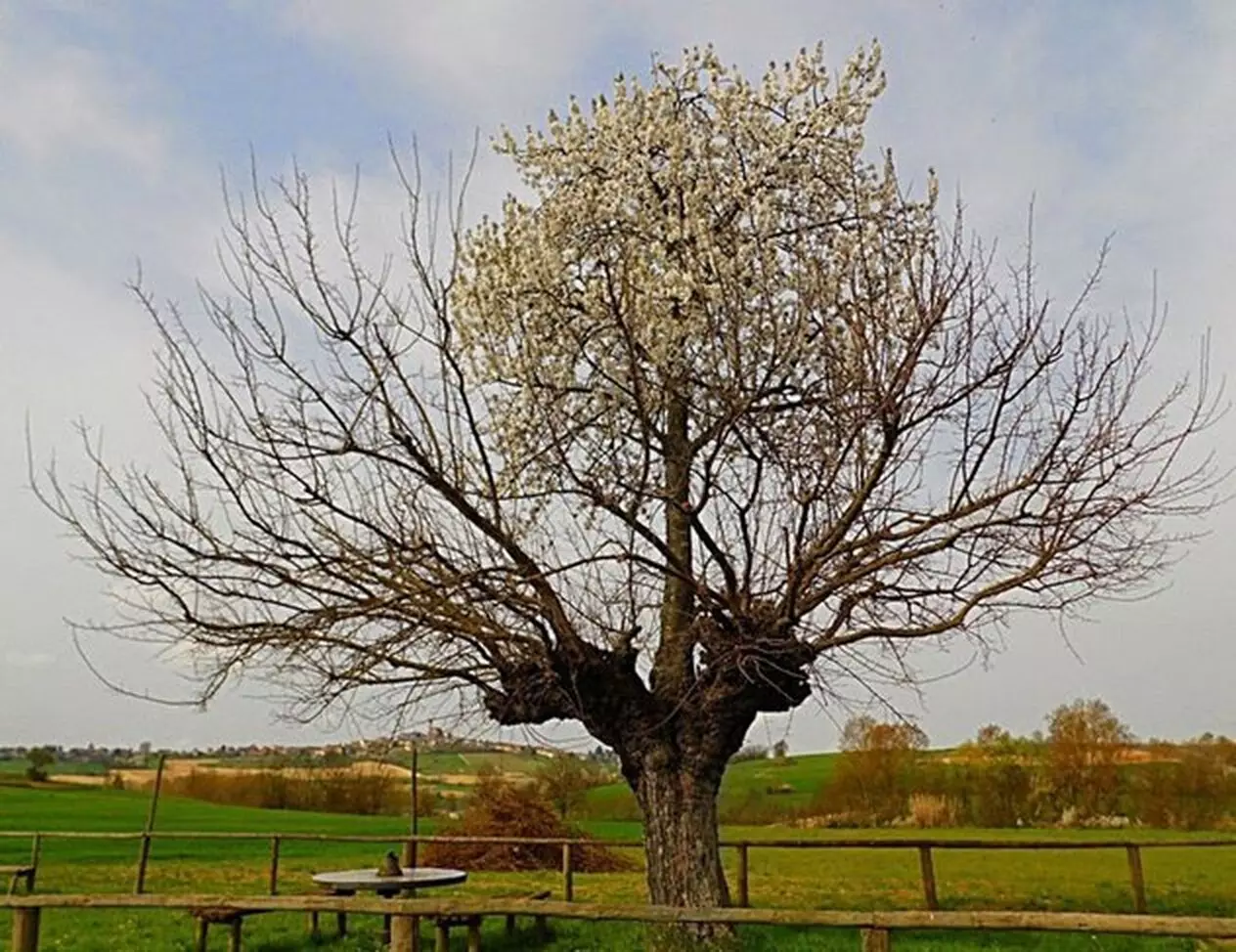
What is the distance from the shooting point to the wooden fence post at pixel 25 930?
677 centimetres

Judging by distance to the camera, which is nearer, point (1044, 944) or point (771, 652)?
point (771, 652)

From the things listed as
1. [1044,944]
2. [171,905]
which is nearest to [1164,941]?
[1044,944]

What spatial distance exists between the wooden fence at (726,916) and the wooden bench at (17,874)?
20.1ft

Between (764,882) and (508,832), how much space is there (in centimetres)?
530

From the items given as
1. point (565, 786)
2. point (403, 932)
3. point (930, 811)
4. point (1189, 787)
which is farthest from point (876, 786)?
point (403, 932)

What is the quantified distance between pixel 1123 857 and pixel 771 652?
661 inches

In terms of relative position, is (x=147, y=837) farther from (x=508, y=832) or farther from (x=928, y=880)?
(x=928, y=880)

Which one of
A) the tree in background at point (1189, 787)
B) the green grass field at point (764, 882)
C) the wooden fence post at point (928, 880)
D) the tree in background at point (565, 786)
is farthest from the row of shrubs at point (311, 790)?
the wooden fence post at point (928, 880)

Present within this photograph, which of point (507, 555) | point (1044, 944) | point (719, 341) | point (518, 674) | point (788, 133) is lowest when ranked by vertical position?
point (1044, 944)

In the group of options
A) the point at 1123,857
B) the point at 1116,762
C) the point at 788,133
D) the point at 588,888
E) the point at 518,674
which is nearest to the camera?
the point at 518,674

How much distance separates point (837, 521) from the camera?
8.37 metres

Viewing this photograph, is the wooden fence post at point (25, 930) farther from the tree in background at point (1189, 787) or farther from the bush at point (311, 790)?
the bush at point (311, 790)

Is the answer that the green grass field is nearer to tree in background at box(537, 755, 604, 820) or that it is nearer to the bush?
Answer: tree in background at box(537, 755, 604, 820)

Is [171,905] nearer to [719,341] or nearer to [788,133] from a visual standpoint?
[719,341]
